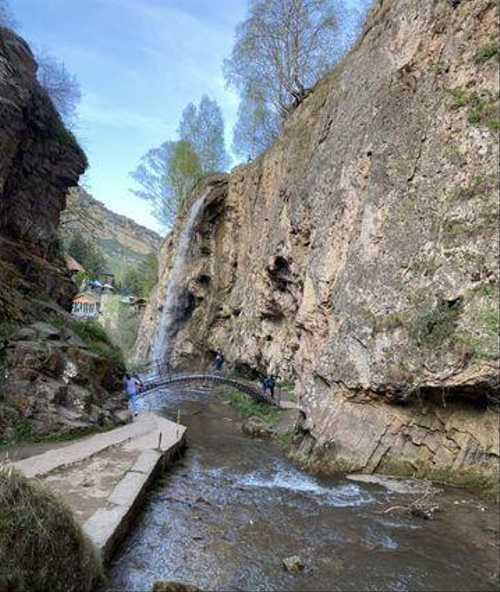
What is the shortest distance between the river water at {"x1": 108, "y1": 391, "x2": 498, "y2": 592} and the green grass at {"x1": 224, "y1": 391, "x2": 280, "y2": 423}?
706 cm

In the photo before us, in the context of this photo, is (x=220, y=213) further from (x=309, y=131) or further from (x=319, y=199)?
(x=319, y=199)

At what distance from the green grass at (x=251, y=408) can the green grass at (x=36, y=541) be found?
13388 mm

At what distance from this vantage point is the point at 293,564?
7.18m

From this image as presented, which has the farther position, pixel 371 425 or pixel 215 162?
pixel 215 162

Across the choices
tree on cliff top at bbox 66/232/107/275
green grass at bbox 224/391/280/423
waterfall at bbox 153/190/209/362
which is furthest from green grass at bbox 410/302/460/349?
tree on cliff top at bbox 66/232/107/275

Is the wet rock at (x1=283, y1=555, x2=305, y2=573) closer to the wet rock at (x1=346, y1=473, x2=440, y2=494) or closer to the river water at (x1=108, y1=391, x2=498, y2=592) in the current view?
the river water at (x1=108, y1=391, x2=498, y2=592)

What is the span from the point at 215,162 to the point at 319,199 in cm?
2352

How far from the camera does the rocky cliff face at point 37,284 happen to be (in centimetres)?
1234

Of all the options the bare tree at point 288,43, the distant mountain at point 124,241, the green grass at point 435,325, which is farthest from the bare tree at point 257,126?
the distant mountain at point 124,241

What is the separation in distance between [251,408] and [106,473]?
36.5 feet

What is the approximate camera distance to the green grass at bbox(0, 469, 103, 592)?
16.3ft

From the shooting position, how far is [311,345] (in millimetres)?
15836

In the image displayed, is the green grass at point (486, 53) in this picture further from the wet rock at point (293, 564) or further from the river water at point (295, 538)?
the wet rock at point (293, 564)

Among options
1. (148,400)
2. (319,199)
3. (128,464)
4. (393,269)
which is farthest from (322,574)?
(148,400)
